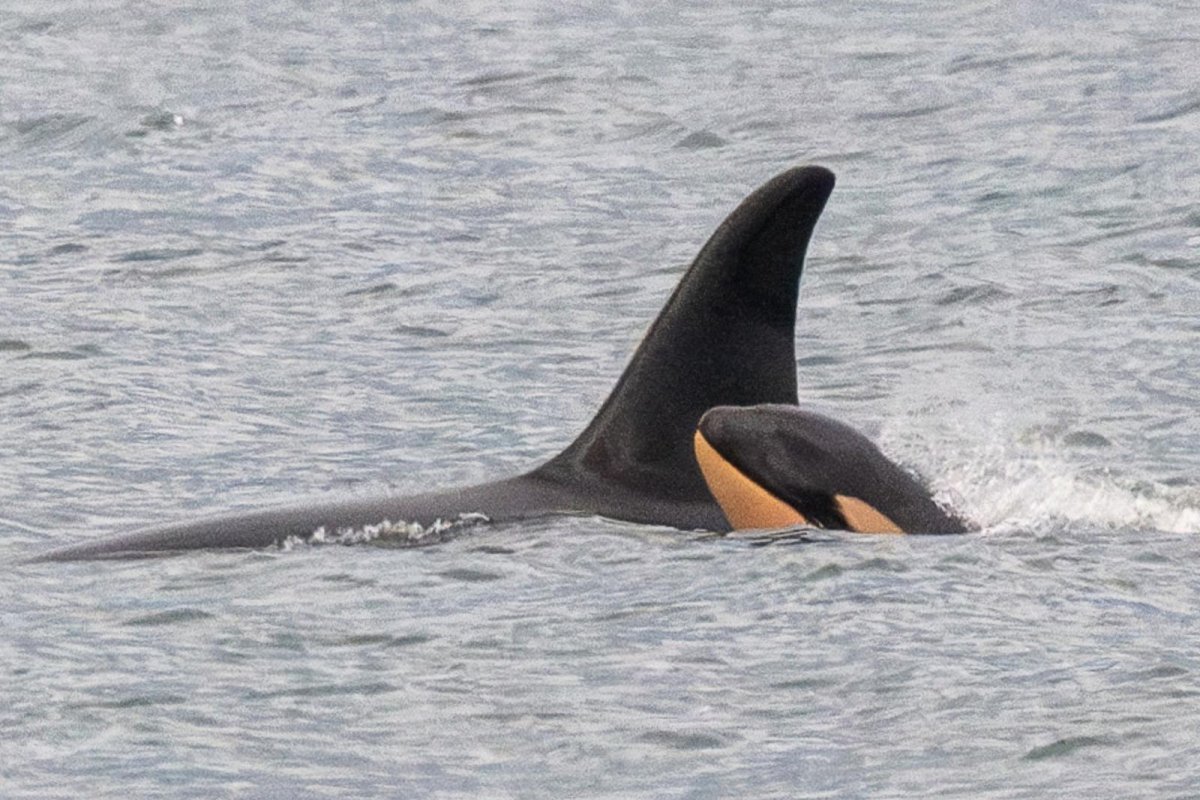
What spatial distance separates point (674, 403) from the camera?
41.3 feet

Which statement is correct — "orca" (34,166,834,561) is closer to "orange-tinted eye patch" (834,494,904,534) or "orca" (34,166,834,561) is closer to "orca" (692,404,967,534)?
"orca" (692,404,967,534)

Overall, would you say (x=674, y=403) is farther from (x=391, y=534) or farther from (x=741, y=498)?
(x=391, y=534)

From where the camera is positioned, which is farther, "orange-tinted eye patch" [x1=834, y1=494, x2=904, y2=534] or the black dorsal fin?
the black dorsal fin

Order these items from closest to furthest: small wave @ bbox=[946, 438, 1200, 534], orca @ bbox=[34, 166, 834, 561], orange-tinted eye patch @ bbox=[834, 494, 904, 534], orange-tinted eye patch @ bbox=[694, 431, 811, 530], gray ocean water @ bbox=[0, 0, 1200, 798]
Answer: gray ocean water @ bbox=[0, 0, 1200, 798] → orange-tinted eye patch @ bbox=[834, 494, 904, 534] → orange-tinted eye patch @ bbox=[694, 431, 811, 530] → orca @ bbox=[34, 166, 834, 561] → small wave @ bbox=[946, 438, 1200, 534]

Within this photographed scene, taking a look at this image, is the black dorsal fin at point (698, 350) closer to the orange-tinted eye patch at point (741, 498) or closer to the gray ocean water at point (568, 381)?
the orange-tinted eye patch at point (741, 498)

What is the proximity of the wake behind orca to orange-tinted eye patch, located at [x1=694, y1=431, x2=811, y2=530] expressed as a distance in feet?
0.26

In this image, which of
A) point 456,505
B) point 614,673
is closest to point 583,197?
point 456,505

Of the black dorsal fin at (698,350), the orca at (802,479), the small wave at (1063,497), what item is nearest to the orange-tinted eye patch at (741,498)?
the orca at (802,479)

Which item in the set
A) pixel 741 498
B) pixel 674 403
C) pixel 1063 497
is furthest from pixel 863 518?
pixel 1063 497

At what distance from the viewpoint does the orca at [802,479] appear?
12109 millimetres

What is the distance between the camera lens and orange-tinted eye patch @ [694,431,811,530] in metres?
12.2

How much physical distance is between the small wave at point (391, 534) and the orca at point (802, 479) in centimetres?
105

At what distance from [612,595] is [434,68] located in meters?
17.4

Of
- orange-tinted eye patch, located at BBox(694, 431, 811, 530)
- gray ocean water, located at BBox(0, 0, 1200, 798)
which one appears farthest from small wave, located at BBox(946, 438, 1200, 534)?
orange-tinted eye patch, located at BBox(694, 431, 811, 530)
